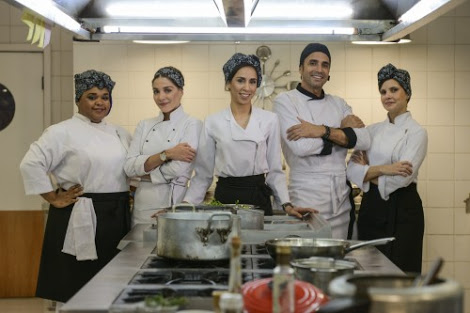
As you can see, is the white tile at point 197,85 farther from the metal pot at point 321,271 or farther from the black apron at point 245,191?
the metal pot at point 321,271

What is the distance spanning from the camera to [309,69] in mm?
3941

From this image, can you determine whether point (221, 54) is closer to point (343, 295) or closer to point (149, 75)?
point (149, 75)

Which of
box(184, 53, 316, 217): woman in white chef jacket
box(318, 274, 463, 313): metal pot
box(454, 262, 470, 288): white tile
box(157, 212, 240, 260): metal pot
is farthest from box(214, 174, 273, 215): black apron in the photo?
box(454, 262, 470, 288): white tile

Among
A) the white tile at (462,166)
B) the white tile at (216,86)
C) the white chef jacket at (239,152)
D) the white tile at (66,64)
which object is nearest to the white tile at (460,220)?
the white tile at (462,166)

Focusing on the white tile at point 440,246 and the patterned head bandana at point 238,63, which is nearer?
the patterned head bandana at point 238,63

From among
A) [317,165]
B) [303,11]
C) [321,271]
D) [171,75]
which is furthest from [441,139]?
[321,271]

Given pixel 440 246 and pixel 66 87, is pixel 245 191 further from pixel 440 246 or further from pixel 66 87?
pixel 66 87

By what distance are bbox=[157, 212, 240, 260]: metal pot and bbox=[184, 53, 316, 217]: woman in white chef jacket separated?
141cm

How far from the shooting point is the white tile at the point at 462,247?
18.6 ft

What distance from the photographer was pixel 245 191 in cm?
372

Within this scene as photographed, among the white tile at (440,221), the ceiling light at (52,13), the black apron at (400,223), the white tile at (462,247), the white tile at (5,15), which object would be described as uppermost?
the white tile at (5,15)

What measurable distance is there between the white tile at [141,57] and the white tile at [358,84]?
1.49m

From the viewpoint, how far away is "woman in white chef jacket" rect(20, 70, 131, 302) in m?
3.83

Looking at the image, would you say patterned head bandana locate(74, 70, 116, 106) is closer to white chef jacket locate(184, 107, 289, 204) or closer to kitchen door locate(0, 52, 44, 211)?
white chef jacket locate(184, 107, 289, 204)
